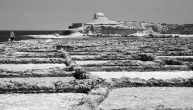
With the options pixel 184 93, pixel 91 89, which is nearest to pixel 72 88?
pixel 91 89

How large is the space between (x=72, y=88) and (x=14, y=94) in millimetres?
1498

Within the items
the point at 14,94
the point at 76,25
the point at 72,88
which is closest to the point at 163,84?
the point at 72,88

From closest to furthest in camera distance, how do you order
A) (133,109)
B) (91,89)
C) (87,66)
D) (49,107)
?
(133,109) < (49,107) < (91,89) < (87,66)

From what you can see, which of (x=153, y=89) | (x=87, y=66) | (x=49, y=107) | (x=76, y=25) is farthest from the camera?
(x=76, y=25)

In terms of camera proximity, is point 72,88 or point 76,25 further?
point 76,25

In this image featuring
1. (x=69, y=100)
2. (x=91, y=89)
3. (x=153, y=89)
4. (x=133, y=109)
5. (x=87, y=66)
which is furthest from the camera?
(x=87, y=66)

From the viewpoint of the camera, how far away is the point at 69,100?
6621mm

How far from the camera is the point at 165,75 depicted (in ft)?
33.4

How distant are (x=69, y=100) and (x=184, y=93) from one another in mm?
3046

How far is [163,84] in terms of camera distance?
821 cm

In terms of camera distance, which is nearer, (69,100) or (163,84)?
(69,100)

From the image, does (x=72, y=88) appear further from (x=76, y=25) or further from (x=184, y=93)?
(x=76, y=25)

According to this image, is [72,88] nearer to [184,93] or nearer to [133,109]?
[133,109]

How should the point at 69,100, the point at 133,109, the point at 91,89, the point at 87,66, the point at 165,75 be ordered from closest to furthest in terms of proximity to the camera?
the point at 133,109 < the point at 69,100 < the point at 91,89 < the point at 165,75 < the point at 87,66
